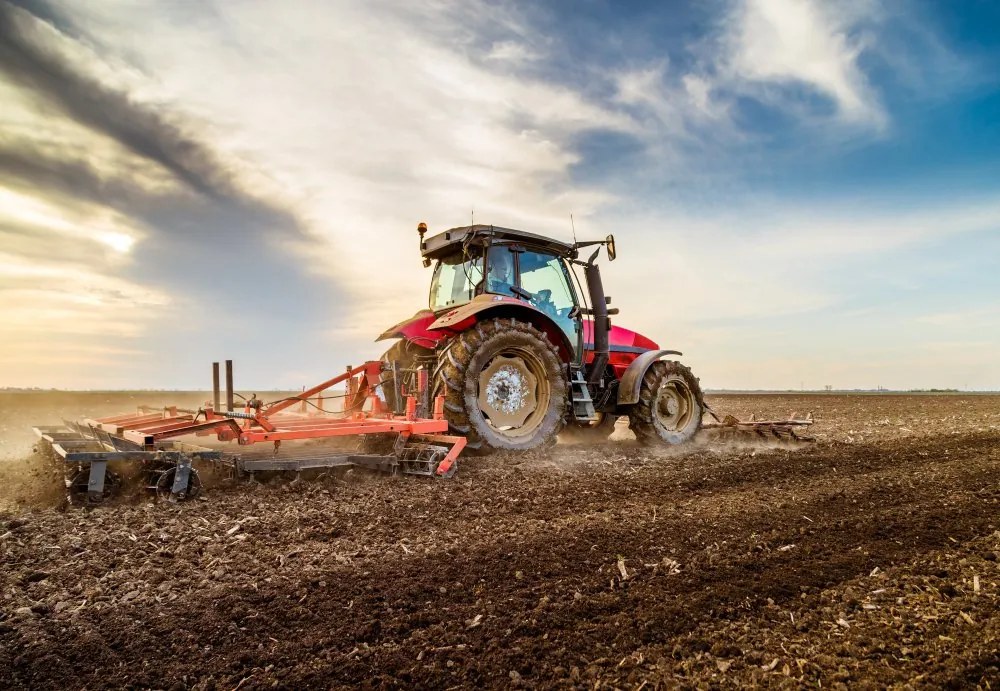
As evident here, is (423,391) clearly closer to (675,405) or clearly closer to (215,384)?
(215,384)

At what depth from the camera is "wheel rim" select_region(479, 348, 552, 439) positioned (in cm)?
659

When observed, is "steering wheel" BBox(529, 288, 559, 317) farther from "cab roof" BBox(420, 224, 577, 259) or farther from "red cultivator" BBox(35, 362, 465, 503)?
"red cultivator" BBox(35, 362, 465, 503)

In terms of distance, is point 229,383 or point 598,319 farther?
point 598,319

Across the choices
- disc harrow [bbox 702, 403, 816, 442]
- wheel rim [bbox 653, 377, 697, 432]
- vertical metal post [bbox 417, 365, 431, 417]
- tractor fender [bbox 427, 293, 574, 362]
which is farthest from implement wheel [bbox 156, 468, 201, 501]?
disc harrow [bbox 702, 403, 816, 442]

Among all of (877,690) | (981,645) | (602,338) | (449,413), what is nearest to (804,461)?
(602,338)

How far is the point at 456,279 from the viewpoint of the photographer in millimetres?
7457

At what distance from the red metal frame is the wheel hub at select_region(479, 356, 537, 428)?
0.73 metres

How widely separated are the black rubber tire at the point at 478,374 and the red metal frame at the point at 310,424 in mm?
241

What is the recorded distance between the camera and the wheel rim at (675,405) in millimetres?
8359

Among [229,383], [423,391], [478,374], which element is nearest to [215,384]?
[229,383]

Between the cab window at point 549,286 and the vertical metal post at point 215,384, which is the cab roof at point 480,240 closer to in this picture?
the cab window at point 549,286

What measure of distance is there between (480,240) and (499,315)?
0.95 metres

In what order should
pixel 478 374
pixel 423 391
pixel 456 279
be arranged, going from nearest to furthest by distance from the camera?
pixel 423 391 < pixel 478 374 < pixel 456 279

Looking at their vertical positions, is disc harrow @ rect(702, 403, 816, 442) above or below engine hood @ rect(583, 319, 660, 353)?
below
